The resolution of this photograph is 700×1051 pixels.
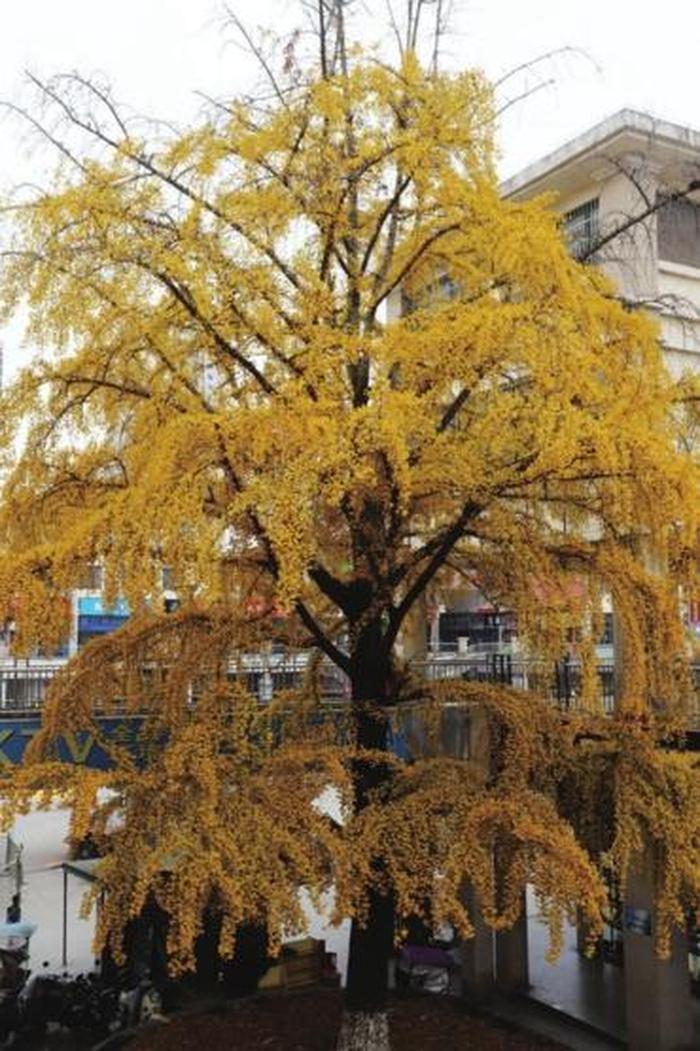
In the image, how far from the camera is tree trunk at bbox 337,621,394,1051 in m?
8.62

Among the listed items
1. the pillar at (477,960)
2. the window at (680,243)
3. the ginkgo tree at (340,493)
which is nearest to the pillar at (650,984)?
the ginkgo tree at (340,493)

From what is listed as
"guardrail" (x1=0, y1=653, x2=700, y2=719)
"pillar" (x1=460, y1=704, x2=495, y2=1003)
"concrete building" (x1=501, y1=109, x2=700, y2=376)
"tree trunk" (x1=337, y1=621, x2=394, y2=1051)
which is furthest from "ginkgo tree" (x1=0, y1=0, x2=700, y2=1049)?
"pillar" (x1=460, y1=704, x2=495, y2=1003)

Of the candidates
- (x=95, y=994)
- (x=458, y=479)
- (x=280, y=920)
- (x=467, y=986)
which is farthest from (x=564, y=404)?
(x=95, y=994)

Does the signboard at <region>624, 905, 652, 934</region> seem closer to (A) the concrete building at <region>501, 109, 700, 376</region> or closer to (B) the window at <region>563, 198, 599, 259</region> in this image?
(A) the concrete building at <region>501, 109, 700, 376</region>

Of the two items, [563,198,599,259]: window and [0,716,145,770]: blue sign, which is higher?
[563,198,599,259]: window

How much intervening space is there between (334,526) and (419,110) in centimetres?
325

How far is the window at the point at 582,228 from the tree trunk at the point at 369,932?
403cm

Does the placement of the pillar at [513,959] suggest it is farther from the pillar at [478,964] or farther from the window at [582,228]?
the window at [582,228]

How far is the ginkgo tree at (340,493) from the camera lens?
20.7 ft

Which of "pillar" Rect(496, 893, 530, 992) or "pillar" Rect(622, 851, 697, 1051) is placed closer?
"pillar" Rect(622, 851, 697, 1051)

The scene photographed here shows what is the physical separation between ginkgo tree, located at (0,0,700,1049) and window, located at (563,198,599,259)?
1574mm

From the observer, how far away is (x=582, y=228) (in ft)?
41.8

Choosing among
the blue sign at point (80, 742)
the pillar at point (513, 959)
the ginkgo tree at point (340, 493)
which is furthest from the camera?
the pillar at point (513, 959)

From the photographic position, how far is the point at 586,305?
6848 mm
